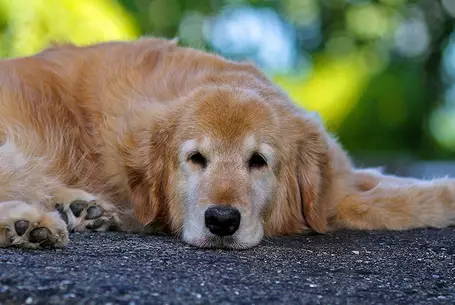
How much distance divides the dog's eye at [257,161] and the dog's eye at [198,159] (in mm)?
247

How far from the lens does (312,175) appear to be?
171 inches

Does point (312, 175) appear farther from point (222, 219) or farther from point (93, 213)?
point (93, 213)

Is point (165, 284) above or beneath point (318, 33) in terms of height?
beneath

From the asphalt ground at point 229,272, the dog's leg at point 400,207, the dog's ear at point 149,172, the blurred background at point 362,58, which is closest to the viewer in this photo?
the asphalt ground at point 229,272

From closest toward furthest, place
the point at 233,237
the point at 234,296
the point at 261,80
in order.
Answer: the point at 234,296 < the point at 233,237 < the point at 261,80

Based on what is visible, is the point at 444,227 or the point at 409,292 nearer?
the point at 409,292

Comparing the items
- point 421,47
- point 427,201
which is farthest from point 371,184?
point 421,47

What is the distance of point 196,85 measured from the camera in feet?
14.3

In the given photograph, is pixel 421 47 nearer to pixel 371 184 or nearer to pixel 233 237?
pixel 371 184

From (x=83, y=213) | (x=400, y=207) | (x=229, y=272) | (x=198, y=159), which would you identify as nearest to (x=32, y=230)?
(x=83, y=213)

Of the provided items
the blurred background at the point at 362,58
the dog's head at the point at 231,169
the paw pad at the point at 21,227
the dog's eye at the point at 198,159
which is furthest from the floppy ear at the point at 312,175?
the blurred background at the point at 362,58

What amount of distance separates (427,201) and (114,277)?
8.33ft

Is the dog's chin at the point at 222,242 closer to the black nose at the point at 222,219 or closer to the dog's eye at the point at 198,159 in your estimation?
the black nose at the point at 222,219

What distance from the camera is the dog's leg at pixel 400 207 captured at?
4535 mm
